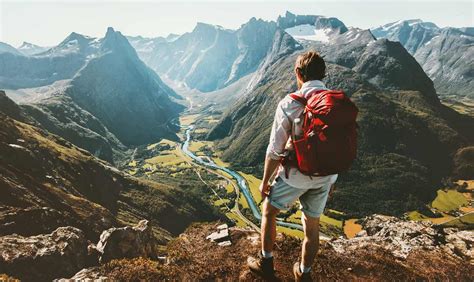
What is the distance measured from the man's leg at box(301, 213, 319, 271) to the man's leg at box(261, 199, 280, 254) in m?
0.94

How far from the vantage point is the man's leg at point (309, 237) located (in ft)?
33.7

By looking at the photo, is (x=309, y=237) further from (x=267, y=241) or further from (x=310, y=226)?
(x=267, y=241)

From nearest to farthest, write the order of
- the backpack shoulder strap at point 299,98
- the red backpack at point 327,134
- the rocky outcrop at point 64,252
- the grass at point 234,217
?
the red backpack at point 327,134 < the backpack shoulder strap at point 299,98 < the rocky outcrop at point 64,252 < the grass at point 234,217

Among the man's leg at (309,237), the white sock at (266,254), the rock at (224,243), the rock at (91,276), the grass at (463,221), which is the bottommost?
the grass at (463,221)

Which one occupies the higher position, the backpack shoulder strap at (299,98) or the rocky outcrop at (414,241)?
the backpack shoulder strap at (299,98)

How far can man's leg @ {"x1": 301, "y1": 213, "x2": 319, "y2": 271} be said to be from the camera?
10.3 m

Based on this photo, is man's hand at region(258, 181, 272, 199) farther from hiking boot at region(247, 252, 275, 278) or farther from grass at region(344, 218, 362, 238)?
grass at region(344, 218, 362, 238)

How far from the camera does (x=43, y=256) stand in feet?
70.3

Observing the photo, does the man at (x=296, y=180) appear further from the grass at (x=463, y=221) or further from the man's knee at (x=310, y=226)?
the grass at (x=463, y=221)

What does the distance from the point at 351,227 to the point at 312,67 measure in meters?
185

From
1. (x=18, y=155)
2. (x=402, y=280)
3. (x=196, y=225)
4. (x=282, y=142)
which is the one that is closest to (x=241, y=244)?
(x=196, y=225)

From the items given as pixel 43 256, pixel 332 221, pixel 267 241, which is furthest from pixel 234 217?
pixel 267 241

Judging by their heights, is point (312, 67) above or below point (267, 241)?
above

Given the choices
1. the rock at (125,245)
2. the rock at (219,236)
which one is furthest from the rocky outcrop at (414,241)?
the rock at (125,245)
